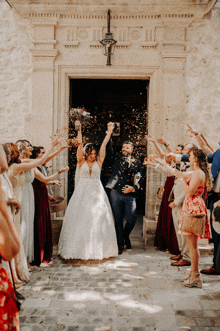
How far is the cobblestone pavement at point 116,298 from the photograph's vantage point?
8.70ft

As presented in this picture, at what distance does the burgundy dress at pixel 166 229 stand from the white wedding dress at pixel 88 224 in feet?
3.28

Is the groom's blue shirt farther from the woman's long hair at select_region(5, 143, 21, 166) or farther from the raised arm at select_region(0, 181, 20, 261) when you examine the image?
the raised arm at select_region(0, 181, 20, 261)

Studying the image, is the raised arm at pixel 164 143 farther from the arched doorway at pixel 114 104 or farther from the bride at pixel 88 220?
the arched doorway at pixel 114 104

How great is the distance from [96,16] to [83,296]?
5160mm

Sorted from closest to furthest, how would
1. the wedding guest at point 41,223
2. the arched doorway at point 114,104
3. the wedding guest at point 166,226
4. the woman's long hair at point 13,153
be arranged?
the woman's long hair at point 13,153 < the wedding guest at point 41,223 < the wedding guest at point 166,226 < the arched doorway at point 114,104

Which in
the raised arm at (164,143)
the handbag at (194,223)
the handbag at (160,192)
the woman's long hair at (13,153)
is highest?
the raised arm at (164,143)

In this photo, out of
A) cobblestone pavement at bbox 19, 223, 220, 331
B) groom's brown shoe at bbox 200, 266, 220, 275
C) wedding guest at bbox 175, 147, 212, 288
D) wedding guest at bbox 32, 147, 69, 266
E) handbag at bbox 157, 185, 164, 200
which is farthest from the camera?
Result: handbag at bbox 157, 185, 164, 200

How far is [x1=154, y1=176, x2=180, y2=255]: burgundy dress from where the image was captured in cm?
483

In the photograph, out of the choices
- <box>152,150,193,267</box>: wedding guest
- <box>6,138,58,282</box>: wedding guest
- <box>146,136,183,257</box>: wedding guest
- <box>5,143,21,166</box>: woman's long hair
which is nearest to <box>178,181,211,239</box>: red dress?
<box>152,150,193,267</box>: wedding guest

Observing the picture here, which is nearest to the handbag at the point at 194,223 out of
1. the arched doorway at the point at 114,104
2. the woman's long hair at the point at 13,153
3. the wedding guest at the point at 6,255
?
the woman's long hair at the point at 13,153

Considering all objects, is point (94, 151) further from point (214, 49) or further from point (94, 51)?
point (214, 49)

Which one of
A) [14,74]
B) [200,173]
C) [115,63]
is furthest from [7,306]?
[14,74]

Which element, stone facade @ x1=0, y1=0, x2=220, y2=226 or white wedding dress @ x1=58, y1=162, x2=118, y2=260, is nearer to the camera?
white wedding dress @ x1=58, y1=162, x2=118, y2=260

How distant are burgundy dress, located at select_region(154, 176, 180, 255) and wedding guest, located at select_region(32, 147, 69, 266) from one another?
6.83 feet
